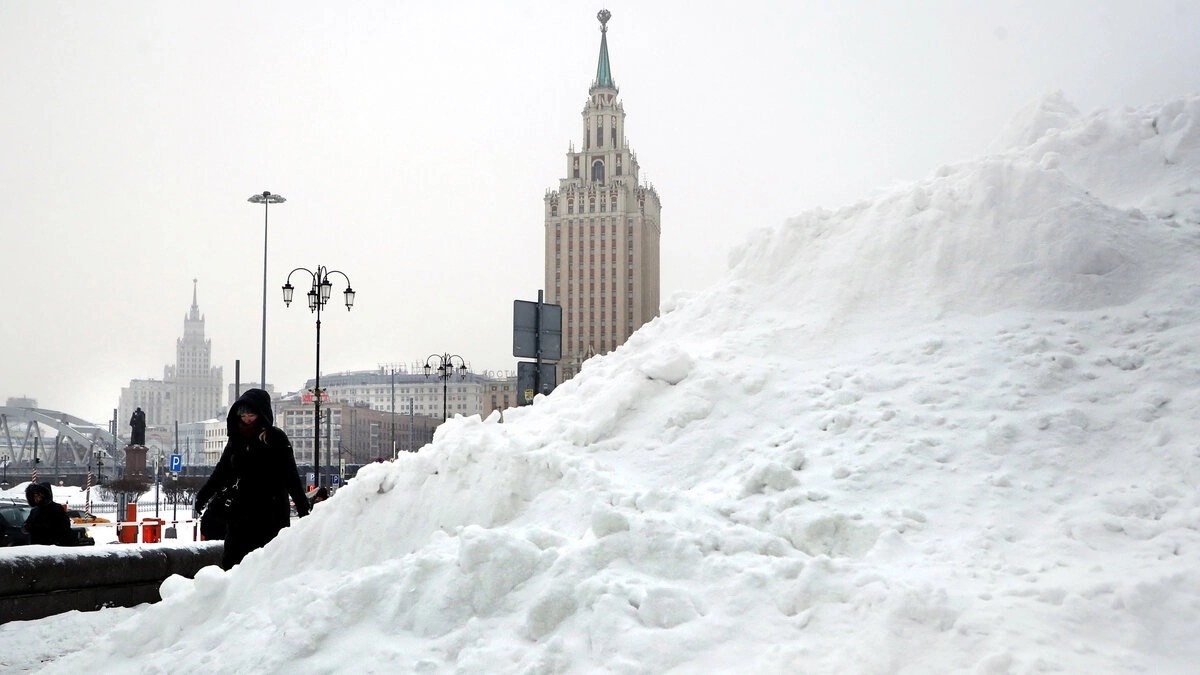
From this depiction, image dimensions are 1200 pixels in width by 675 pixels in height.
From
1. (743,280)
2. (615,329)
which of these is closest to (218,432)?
(615,329)

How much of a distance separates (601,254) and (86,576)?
9960cm

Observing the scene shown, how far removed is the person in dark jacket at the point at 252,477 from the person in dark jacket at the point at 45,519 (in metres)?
3.82

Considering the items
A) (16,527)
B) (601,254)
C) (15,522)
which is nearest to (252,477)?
(16,527)

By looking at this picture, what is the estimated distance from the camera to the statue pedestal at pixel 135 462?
37.2 meters

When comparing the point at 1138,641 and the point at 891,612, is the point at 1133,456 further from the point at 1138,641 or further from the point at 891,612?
the point at 891,612

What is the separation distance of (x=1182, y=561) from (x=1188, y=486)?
0.90 meters

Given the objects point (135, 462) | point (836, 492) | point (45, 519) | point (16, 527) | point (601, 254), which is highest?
point (601, 254)

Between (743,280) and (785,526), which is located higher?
(743,280)

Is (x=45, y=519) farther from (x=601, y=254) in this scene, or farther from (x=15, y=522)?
(x=601, y=254)

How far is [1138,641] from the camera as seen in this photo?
14.0ft

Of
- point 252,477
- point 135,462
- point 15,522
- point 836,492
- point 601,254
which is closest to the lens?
point 836,492

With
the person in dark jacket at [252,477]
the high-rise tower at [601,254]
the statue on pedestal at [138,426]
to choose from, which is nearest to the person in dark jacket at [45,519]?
the person in dark jacket at [252,477]

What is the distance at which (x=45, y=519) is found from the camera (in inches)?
402

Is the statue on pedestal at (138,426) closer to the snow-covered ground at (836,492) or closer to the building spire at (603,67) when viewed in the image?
the snow-covered ground at (836,492)
